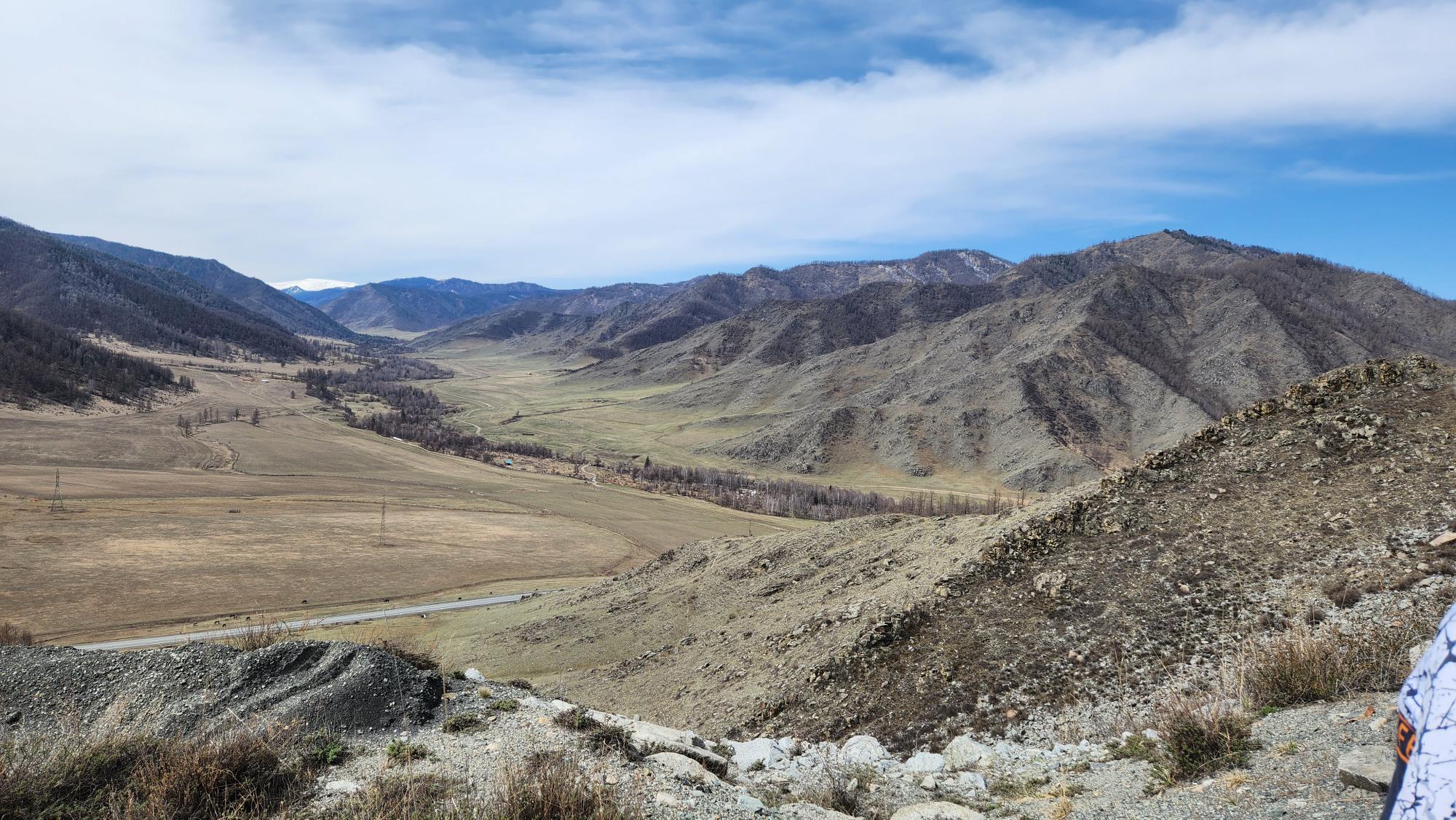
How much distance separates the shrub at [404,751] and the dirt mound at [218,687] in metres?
1.12

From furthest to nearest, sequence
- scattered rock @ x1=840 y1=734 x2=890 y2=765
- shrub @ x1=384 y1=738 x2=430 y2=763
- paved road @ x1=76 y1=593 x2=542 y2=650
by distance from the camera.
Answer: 1. paved road @ x1=76 y1=593 x2=542 y2=650
2. scattered rock @ x1=840 y1=734 x2=890 y2=765
3. shrub @ x1=384 y1=738 x2=430 y2=763

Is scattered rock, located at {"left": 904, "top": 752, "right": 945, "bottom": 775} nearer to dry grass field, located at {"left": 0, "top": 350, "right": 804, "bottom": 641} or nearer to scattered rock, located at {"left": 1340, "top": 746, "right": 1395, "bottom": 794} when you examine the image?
scattered rock, located at {"left": 1340, "top": 746, "right": 1395, "bottom": 794}

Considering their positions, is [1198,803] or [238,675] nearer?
[1198,803]

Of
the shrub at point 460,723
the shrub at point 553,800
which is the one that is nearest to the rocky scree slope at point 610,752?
the shrub at point 460,723

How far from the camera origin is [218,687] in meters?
10.8

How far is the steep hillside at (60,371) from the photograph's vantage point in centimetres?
13700

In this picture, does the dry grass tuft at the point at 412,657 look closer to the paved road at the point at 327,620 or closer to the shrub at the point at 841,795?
the shrub at the point at 841,795

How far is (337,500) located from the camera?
8369 centimetres

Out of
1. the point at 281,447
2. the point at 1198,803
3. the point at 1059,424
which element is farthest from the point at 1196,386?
the point at 281,447

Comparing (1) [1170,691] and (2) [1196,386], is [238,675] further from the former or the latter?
(2) [1196,386]

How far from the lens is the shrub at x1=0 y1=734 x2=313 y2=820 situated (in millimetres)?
6262

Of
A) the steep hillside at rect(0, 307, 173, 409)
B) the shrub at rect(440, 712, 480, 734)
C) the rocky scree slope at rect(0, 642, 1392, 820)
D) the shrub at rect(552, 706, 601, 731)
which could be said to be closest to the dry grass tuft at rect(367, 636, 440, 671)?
the rocky scree slope at rect(0, 642, 1392, 820)

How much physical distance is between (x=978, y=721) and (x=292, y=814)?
34.9 feet

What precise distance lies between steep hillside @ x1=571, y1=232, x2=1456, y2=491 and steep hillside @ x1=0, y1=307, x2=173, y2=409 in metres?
128
